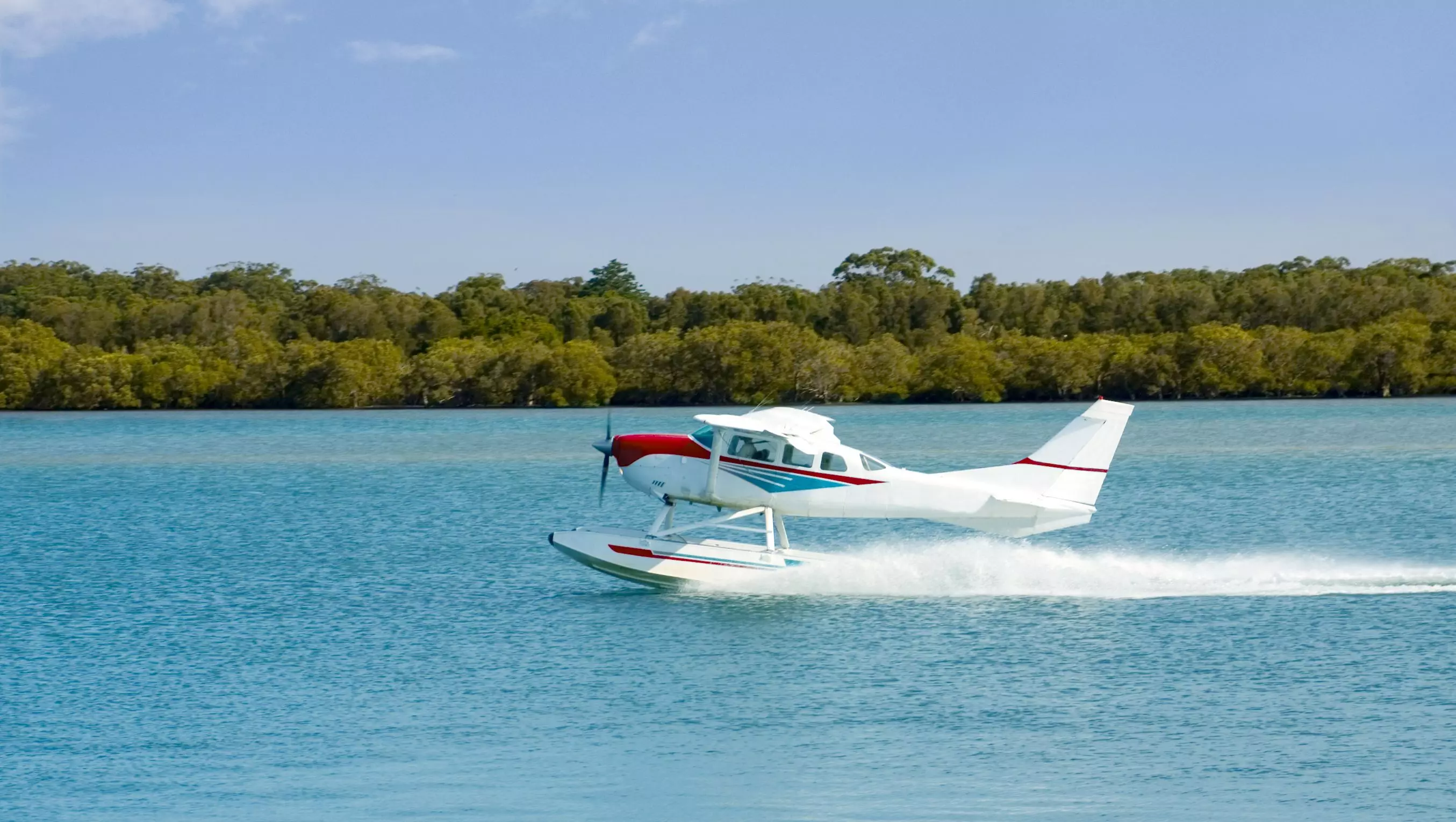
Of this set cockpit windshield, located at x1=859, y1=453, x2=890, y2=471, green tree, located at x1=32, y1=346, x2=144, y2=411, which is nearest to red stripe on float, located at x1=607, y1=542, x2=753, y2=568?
cockpit windshield, located at x1=859, y1=453, x2=890, y2=471

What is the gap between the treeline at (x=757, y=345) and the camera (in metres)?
109

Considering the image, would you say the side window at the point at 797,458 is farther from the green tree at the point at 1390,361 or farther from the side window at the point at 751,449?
the green tree at the point at 1390,361

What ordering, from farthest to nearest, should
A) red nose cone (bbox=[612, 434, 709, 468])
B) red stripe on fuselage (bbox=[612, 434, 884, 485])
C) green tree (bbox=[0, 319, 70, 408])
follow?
green tree (bbox=[0, 319, 70, 408]), red nose cone (bbox=[612, 434, 709, 468]), red stripe on fuselage (bbox=[612, 434, 884, 485])

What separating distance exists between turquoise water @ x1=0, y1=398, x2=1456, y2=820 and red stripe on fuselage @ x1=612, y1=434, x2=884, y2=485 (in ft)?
5.45

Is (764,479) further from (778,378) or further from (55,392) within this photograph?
(55,392)

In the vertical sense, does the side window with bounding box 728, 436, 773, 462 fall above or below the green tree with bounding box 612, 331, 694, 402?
below

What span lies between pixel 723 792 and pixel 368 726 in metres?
4.08

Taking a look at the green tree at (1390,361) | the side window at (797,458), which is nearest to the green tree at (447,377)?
the green tree at (1390,361)

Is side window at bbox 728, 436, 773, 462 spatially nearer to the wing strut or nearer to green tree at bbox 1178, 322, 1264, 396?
the wing strut

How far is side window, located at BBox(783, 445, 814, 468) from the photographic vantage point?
69.3 feet

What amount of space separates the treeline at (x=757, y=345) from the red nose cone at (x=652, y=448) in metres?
86.9

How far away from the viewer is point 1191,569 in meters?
23.4

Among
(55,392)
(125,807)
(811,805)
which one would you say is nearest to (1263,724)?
(811,805)

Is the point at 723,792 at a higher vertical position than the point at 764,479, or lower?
lower
